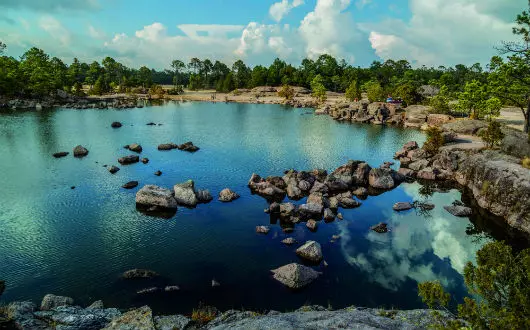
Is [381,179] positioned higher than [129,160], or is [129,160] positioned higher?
[381,179]

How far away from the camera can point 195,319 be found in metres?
20.8

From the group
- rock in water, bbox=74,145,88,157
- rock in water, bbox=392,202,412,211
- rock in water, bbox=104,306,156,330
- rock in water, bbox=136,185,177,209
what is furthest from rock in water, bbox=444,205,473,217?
rock in water, bbox=74,145,88,157

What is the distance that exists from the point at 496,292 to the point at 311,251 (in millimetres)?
18347

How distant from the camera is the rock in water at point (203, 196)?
43.0 m

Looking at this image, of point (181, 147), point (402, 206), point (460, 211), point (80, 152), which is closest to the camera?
point (460, 211)

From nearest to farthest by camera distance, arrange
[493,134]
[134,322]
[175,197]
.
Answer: [134,322] < [175,197] < [493,134]

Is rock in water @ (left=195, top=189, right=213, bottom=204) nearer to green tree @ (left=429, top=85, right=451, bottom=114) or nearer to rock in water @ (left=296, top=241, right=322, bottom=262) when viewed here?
rock in water @ (left=296, top=241, right=322, bottom=262)

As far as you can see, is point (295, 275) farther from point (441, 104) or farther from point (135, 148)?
point (441, 104)

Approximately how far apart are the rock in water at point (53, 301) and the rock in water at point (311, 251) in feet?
60.3

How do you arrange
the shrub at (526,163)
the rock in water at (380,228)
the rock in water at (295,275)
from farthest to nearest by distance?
the shrub at (526,163), the rock in water at (380,228), the rock in water at (295,275)

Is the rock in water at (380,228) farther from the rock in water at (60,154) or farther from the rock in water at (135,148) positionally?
the rock in water at (60,154)

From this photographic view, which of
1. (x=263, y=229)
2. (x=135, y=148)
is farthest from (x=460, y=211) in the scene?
(x=135, y=148)

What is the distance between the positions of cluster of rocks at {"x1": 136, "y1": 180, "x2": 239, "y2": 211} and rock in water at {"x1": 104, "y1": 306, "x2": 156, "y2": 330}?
22.0 meters

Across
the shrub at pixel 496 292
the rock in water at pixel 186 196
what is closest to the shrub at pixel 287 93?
the rock in water at pixel 186 196
